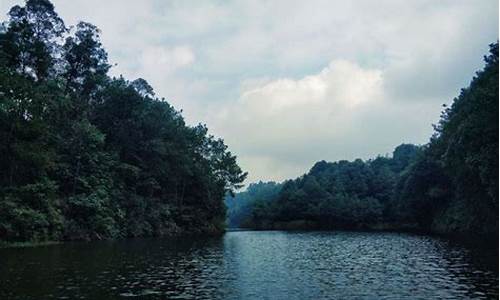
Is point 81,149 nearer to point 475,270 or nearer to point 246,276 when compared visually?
point 246,276

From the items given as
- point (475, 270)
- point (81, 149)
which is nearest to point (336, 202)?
point (81, 149)

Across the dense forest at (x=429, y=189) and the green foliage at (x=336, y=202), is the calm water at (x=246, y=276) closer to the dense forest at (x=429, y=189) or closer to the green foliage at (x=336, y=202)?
the dense forest at (x=429, y=189)

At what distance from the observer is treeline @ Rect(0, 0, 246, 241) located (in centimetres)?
5366

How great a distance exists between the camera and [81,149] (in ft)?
224

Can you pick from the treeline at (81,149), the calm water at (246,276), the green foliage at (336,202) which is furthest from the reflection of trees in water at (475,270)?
the green foliage at (336,202)

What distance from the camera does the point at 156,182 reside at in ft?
289

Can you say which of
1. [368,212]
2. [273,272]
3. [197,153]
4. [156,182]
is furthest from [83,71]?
[368,212]

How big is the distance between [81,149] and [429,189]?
79.5 metres

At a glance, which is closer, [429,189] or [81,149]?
[81,149]

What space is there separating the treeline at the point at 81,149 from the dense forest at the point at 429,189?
156ft

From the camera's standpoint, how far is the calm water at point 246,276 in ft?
75.0

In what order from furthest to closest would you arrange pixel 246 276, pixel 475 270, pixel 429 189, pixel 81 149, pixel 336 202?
pixel 336 202
pixel 429 189
pixel 81 149
pixel 475 270
pixel 246 276

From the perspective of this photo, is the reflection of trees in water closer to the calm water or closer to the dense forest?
the calm water

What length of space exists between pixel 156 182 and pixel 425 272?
6449cm
